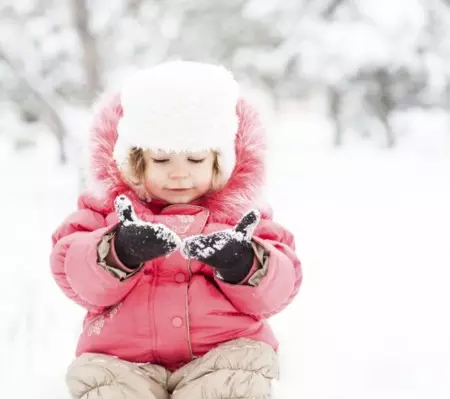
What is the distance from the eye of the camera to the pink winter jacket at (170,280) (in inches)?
35.4

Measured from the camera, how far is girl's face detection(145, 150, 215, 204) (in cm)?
96

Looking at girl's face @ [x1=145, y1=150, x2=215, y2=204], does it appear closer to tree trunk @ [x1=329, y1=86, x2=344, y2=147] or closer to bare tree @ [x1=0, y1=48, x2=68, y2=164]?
bare tree @ [x1=0, y1=48, x2=68, y2=164]

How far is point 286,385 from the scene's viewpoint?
3.47ft

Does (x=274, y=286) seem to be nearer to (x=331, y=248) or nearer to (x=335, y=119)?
(x=331, y=248)

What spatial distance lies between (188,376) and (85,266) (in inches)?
8.3

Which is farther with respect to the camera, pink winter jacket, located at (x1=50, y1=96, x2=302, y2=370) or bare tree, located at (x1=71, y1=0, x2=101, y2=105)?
bare tree, located at (x1=71, y1=0, x2=101, y2=105)

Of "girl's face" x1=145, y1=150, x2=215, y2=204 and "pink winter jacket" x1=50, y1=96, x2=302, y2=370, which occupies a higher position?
"girl's face" x1=145, y1=150, x2=215, y2=204

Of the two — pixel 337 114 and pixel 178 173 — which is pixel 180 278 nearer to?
pixel 178 173

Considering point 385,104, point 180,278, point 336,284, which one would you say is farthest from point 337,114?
point 180,278

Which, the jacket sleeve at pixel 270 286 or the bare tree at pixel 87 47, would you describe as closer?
the jacket sleeve at pixel 270 286

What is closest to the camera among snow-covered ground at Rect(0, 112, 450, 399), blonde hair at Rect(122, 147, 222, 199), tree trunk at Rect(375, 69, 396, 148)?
blonde hair at Rect(122, 147, 222, 199)

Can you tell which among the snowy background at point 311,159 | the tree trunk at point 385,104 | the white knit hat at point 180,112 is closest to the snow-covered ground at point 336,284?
the snowy background at point 311,159

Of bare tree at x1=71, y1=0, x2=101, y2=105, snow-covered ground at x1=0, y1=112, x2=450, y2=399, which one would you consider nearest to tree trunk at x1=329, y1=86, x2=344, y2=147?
snow-covered ground at x1=0, y1=112, x2=450, y2=399

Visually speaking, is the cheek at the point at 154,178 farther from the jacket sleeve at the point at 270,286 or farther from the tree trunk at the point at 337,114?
the tree trunk at the point at 337,114
